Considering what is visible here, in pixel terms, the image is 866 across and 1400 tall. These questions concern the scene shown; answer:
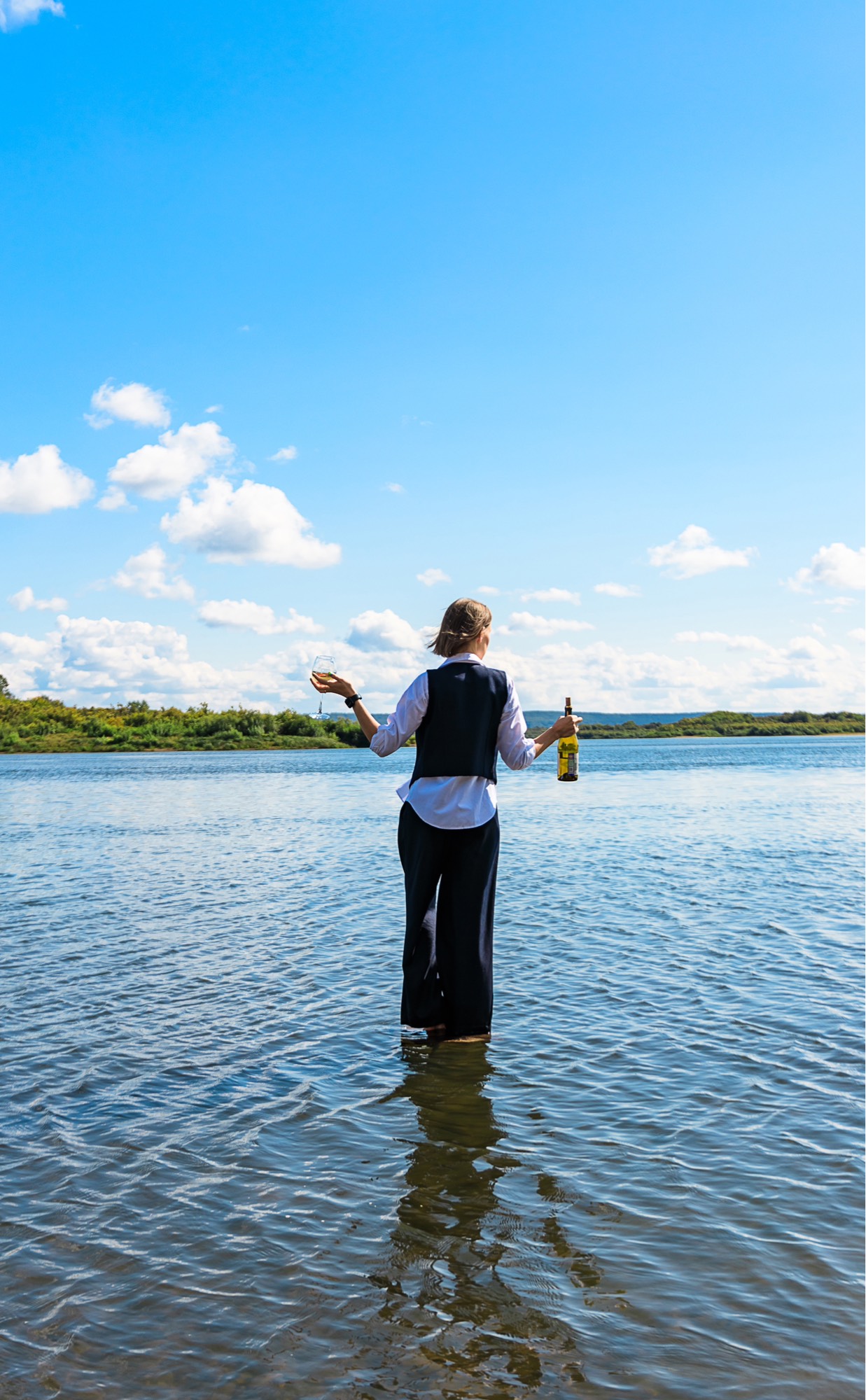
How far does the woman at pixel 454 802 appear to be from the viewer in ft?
19.0

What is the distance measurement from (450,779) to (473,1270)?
2795 mm

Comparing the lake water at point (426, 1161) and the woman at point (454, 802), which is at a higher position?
the woman at point (454, 802)

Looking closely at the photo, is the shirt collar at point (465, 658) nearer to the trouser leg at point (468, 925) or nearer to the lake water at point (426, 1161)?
the trouser leg at point (468, 925)

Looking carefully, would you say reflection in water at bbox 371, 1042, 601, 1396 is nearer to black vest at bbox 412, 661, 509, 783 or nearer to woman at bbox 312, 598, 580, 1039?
woman at bbox 312, 598, 580, 1039

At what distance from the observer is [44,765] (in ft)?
219

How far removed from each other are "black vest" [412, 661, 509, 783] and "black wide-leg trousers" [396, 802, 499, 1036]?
36cm

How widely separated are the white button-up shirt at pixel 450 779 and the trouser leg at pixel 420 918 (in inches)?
3.8

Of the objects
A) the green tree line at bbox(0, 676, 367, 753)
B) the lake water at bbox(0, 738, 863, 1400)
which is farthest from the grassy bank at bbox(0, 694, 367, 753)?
the lake water at bbox(0, 738, 863, 1400)

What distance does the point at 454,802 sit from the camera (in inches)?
232

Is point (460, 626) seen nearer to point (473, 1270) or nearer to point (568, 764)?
point (568, 764)

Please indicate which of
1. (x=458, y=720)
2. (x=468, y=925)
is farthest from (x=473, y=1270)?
(x=458, y=720)

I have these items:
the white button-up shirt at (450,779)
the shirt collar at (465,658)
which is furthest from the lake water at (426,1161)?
the shirt collar at (465,658)

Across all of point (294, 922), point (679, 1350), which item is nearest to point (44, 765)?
point (294, 922)

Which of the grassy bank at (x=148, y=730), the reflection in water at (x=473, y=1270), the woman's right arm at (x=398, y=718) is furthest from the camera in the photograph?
the grassy bank at (x=148, y=730)
